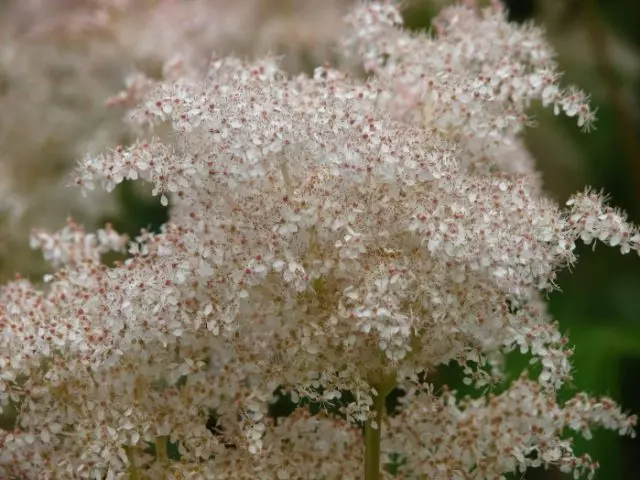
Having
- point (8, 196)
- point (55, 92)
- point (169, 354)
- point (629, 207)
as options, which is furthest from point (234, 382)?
point (629, 207)

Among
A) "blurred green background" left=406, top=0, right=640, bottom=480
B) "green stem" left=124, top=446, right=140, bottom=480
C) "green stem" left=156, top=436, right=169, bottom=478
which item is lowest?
"green stem" left=124, top=446, right=140, bottom=480

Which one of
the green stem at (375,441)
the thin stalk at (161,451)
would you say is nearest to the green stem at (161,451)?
the thin stalk at (161,451)

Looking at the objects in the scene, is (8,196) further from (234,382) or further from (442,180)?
(442,180)

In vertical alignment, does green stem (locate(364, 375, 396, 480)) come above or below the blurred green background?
below

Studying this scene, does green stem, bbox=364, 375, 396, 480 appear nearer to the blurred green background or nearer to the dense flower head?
the dense flower head

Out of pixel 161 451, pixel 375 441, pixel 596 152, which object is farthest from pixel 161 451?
pixel 596 152

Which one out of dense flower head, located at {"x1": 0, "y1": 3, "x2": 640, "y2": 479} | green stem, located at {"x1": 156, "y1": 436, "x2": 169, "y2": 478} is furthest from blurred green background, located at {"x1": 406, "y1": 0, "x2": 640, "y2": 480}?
green stem, located at {"x1": 156, "y1": 436, "x2": 169, "y2": 478}

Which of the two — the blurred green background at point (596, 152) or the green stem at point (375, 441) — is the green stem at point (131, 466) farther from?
the blurred green background at point (596, 152)

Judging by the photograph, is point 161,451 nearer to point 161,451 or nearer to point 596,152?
point 161,451

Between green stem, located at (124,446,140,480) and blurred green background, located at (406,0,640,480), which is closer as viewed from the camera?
green stem, located at (124,446,140,480)
